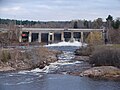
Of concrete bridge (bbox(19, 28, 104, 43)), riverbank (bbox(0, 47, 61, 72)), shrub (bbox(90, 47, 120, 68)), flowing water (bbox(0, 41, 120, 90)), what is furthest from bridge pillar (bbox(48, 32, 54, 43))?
flowing water (bbox(0, 41, 120, 90))

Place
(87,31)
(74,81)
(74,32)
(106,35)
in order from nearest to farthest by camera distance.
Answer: (74,81), (106,35), (87,31), (74,32)

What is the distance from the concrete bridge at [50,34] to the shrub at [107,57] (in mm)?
14269

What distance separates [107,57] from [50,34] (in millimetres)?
→ 18741

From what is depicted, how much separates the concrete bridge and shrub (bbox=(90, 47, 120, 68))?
1427cm

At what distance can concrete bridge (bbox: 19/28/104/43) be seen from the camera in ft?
90.4

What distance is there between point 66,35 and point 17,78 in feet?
77.3

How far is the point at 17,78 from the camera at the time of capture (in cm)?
895

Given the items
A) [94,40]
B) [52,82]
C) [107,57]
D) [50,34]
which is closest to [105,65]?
[107,57]

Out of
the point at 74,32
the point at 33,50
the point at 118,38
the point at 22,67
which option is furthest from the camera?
the point at 74,32

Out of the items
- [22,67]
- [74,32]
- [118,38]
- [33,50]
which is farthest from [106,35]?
[22,67]

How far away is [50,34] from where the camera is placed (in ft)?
97.8

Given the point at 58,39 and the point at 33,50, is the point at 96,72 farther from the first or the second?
the point at 58,39

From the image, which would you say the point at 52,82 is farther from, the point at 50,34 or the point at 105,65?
the point at 50,34

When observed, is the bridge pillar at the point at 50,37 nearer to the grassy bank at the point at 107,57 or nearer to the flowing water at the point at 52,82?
the grassy bank at the point at 107,57
